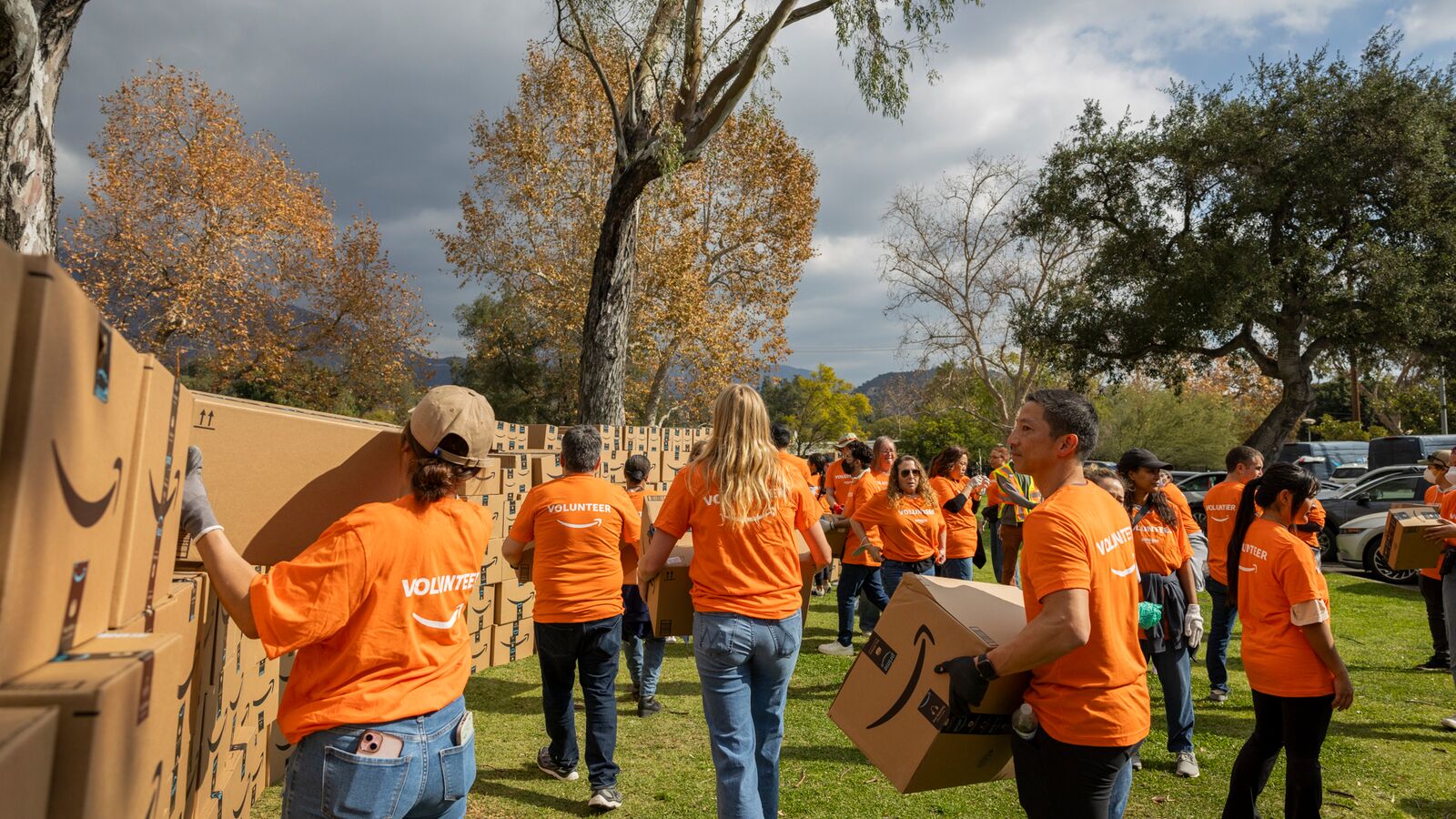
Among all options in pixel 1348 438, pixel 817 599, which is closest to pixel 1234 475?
pixel 817 599

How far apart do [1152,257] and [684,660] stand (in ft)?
65.5

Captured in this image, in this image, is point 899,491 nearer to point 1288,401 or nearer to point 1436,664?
point 1436,664

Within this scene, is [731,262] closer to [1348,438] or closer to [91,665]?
[91,665]

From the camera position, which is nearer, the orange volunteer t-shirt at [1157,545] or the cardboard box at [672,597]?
the cardboard box at [672,597]

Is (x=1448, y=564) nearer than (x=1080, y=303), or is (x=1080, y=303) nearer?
(x=1448, y=564)

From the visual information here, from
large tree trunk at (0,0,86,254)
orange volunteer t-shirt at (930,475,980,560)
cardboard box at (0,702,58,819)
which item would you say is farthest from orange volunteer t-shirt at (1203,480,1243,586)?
large tree trunk at (0,0,86,254)

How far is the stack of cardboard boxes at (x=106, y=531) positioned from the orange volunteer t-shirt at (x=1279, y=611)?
354 centimetres

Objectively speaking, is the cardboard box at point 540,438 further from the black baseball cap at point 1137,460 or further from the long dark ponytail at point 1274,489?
the long dark ponytail at point 1274,489

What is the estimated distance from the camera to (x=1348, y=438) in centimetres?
3841

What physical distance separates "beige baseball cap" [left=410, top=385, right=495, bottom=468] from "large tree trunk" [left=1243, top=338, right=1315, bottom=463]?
79.4 ft

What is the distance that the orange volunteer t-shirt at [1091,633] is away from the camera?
7.88 feet

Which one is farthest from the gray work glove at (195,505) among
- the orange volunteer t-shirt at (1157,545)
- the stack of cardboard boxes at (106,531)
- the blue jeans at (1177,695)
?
the blue jeans at (1177,695)

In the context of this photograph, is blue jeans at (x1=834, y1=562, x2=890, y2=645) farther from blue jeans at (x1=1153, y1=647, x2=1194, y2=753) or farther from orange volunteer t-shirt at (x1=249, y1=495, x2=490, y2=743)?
orange volunteer t-shirt at (x1=249, y1=495, x2=490, y2=743)

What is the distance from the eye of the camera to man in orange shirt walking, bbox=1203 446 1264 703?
6098 mm
